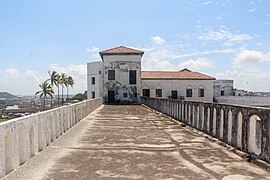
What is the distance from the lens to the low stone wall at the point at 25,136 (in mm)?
4344

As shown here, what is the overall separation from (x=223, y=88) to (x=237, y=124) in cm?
4685

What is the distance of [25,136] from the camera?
17.0ft

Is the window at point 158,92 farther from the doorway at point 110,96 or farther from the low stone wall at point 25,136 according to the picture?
the low stone wall at point 25,136

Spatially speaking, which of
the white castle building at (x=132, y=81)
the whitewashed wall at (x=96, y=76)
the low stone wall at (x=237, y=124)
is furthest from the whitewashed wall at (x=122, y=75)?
the low stone wall at (x=237, y=124)

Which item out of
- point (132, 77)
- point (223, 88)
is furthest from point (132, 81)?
point (223, 88)

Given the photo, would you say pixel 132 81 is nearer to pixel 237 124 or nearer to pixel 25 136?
pixel 237 124

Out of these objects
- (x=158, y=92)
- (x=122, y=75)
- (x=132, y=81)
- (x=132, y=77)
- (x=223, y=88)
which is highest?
(x=122, y=75)

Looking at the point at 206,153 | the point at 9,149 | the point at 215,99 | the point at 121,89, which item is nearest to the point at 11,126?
the point at 9,149

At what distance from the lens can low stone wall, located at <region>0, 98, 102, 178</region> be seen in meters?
4.34

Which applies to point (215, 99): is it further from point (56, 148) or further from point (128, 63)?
point (56, 148)

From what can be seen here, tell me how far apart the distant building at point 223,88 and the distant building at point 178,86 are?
7571 millimetres

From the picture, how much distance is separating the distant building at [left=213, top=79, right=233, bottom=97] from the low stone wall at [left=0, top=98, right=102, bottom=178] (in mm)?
45312

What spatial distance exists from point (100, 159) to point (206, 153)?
2266mm

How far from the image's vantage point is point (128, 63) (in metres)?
37.5
